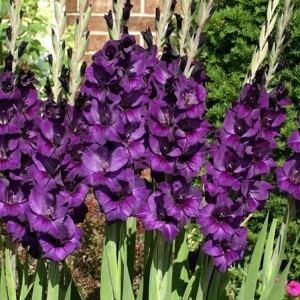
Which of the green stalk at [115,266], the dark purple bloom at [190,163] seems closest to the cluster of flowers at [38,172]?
the green stalk at [115,266]

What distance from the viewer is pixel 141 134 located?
1636 mm

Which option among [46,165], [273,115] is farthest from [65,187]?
[273,115]

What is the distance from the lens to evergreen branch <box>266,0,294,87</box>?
1632 mm

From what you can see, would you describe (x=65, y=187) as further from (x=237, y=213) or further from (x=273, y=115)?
(x=273, y=115)

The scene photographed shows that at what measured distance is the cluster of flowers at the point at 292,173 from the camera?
1760mm

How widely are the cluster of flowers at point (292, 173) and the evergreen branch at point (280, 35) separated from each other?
19 centimetres

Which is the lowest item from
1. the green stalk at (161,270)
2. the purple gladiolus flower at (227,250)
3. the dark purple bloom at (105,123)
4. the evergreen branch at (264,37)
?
the green stalk at (161,270)

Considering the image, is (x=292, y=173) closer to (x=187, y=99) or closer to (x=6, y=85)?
(x=187, y=99)

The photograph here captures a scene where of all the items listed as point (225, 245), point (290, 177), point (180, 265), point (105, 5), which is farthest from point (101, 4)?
point (225, 245)

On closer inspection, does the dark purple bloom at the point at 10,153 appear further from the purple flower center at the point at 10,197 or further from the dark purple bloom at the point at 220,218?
the dark purple bloom at the point at 220,218

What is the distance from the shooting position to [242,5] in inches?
121

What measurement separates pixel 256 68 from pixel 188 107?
0.23 m

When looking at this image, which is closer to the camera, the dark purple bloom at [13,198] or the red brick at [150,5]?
the dark purple bloom at [13,198]

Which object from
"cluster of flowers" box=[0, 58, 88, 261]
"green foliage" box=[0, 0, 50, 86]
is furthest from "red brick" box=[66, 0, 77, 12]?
"cluster of flowers" box=[0, 58, 88, 261]
